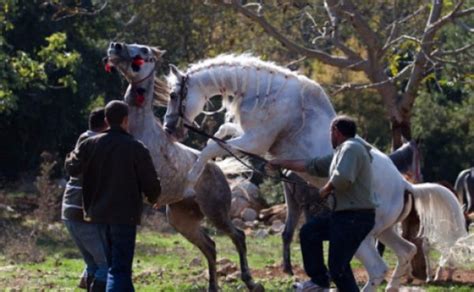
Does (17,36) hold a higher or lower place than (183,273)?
higher

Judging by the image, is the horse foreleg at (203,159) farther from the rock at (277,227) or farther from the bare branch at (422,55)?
the rock at (277,227)

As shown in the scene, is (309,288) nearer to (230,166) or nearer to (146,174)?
(146,174)

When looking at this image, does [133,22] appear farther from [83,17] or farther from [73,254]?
[73,254]

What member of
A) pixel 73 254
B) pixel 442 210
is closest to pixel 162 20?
pixel 73 254

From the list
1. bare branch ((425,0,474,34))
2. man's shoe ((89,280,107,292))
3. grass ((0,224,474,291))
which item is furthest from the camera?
bare branch ((425,0,474,34))

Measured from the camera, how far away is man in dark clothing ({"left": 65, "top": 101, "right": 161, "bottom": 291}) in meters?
8.73

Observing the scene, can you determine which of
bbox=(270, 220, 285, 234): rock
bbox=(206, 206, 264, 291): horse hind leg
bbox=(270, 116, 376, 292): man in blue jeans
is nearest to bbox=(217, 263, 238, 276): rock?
bbox=(206, 206, 264, 291): horse hind leg

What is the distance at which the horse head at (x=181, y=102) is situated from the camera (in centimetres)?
1068

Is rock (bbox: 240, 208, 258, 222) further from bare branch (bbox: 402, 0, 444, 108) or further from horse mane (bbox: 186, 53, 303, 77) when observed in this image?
horse mane (bbox: 186, 53, 303, 77)

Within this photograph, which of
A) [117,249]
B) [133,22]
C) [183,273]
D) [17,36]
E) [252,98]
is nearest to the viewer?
[117,249]

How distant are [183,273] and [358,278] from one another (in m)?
2.46

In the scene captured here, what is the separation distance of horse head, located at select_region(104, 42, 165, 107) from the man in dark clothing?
2.02 meters

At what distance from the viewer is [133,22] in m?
32.5

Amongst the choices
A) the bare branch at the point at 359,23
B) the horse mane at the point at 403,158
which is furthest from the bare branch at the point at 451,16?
the horse mane at the point at 403,158
